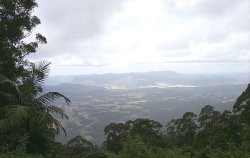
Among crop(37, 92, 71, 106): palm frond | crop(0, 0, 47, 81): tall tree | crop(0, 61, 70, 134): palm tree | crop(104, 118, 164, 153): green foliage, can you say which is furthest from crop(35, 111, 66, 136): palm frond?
crop(104, 118, 164, 153): green foliage

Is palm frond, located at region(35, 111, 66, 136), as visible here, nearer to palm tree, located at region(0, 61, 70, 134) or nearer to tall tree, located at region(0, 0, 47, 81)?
palm tree, located at region(0, 61, 70, 134)

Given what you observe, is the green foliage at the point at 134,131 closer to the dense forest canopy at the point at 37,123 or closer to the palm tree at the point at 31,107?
the dense forest canopy at the point at 37,123

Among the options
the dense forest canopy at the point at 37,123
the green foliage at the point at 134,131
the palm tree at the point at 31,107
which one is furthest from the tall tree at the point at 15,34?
the green foliage at the point at 134,131

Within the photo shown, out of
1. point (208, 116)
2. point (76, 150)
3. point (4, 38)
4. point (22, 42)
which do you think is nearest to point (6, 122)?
point (4, 38)

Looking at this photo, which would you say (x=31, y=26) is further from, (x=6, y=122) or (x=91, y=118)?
(x=91, y=118)

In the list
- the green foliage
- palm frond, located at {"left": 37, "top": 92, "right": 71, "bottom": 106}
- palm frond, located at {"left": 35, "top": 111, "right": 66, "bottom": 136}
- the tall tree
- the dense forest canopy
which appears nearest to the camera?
the dense forest canopy

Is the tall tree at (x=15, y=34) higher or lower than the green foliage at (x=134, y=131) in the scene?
higher

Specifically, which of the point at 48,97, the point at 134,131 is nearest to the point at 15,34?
the point at 48,97

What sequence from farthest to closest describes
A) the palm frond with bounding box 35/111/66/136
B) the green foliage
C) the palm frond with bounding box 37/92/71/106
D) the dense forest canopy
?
the green foliage → the palm frond with bounding box 37/92/71/106 → the palm frond with bounding box 35/111/66/136 → the dense forest canopy

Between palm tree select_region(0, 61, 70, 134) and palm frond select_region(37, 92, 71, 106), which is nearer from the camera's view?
palm tree select_region(0, 61, 70, 134)

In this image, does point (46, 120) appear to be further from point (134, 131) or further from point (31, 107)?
point (134, 131)
